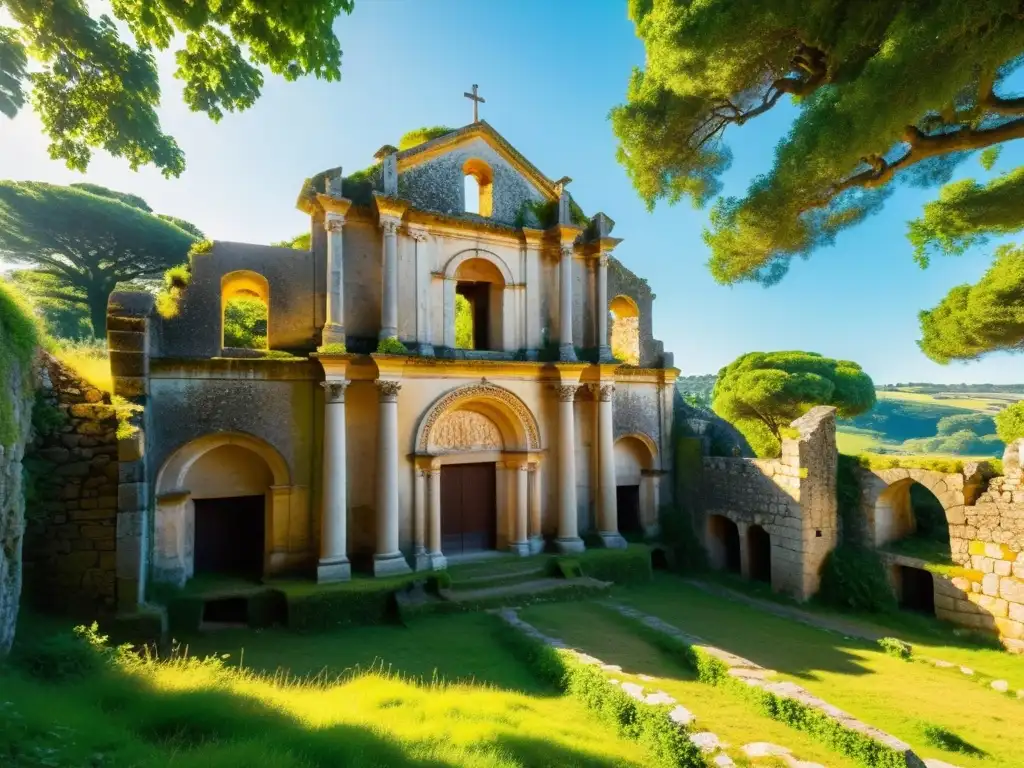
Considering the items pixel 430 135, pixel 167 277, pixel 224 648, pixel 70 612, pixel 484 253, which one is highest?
pixel 430 135

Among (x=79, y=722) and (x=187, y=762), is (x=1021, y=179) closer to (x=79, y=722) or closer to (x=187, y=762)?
(x=187, y=762)

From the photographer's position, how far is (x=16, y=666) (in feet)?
20.3

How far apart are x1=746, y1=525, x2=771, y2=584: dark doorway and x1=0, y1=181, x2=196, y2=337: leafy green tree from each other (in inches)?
1133

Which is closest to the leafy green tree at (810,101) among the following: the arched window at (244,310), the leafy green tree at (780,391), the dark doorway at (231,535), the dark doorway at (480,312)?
the dark doorway at (480,312)

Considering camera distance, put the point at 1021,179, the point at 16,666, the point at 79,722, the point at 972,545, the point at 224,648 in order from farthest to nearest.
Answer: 1. the point at 972,545
2. the point at 224,648
3. the point at 1021,179
4. the point at 16,666
5. the point at 79,722

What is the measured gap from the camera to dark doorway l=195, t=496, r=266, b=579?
13125 mm

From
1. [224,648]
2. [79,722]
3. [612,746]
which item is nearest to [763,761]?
[612,746]

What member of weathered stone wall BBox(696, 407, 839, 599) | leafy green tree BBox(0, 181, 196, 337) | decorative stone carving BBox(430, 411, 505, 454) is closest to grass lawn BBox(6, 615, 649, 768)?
decorative stone carving BBox(430, 411, 505, 454)

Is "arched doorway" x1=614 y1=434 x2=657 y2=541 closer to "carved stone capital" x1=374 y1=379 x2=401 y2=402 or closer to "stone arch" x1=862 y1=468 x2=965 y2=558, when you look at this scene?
"stone arch" x1=862 y1=468 x2=965 y2=558

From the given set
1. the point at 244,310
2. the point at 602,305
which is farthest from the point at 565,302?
the point at 244,310

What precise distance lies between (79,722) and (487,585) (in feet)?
30.3

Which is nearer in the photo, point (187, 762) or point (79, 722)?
point (187, 762)

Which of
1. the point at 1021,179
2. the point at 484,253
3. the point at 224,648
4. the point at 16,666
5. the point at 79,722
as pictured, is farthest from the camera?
the point at 484,253

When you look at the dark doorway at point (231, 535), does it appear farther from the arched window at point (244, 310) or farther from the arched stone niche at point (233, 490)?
the arched window at point (244, 310)
